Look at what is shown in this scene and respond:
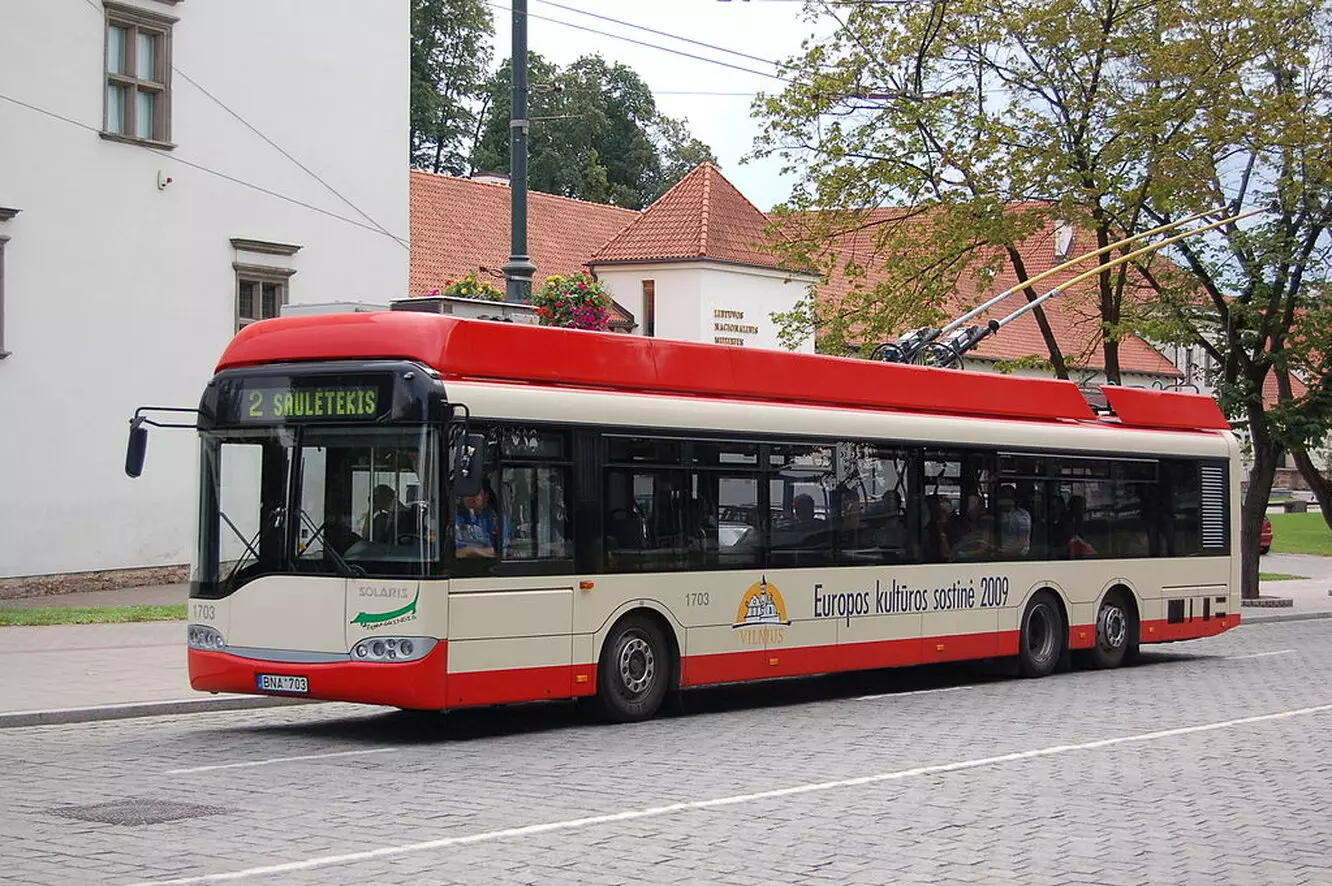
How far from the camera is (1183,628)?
22344mm

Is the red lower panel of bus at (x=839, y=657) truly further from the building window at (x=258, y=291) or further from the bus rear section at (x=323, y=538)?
the building window at (x=258, y=291)

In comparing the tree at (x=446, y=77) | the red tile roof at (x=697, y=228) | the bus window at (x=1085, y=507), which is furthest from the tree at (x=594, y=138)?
the bus window at (x=1085, y=507)

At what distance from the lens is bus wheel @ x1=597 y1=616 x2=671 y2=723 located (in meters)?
14.7

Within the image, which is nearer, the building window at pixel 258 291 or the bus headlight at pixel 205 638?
the bus headlight at pixel 205 638

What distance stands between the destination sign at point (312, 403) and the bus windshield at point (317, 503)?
0.30 ft

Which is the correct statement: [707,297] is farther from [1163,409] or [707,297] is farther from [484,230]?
[1163,409]

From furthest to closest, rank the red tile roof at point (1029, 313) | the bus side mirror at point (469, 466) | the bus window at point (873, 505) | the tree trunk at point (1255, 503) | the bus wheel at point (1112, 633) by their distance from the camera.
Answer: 1. the red tile roof at point (1029, 313)
2. the tree trunk at point (1255, 503)
3. the bus wheel at point (1112, 633)
4. the bus window at point (873, 505)
5. the bus side mirror at point (469, 466)

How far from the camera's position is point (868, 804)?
1052 centimetres

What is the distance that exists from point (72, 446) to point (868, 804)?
20.4 m

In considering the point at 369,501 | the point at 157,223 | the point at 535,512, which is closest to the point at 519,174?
the point at 535,512

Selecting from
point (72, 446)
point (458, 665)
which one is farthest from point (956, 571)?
point (72, 446)

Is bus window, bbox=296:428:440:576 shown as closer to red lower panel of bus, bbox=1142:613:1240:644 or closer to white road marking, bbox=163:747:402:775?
white road marking, bbox=163:747:402:775

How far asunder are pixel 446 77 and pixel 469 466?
59.5m

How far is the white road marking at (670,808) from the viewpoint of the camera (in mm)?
8250
